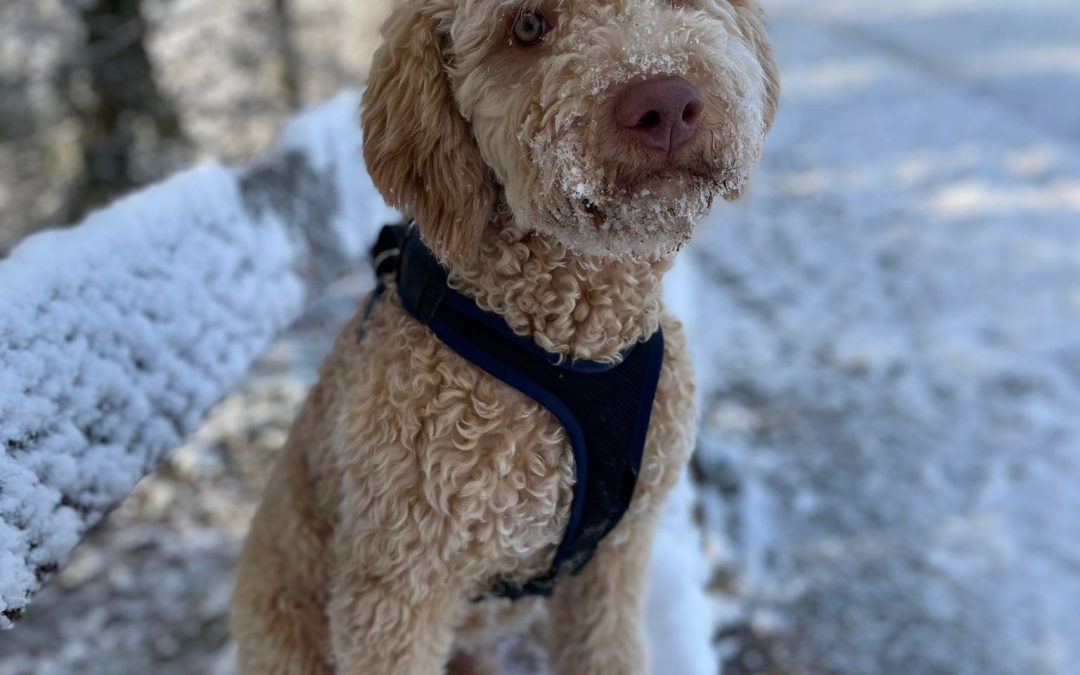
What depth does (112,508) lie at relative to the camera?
185 centimetres

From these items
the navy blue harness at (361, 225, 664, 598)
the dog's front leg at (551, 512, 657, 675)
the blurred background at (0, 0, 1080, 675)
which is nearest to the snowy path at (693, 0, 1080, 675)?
the blurred background at (0, 0, 1080, 675)

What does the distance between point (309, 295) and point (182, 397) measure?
875 mm

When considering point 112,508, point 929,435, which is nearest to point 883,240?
point 929,435

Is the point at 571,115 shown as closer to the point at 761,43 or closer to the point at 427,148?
the point at 427,148

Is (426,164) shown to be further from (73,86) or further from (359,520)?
(73,86)

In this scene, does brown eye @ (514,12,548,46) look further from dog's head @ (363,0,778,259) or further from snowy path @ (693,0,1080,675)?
snowy path @ (693,0,1080,675)

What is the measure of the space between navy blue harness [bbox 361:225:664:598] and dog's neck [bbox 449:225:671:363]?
0.03 metres

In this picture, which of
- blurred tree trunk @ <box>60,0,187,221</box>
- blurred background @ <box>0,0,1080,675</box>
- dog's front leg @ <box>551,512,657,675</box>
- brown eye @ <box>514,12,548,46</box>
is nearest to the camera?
brown eye @ <box>514,12,548,46</box>

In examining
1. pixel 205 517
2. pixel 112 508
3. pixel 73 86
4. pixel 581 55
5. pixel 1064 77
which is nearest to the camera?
pixel 581 55

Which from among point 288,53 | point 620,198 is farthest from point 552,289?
point 288,53

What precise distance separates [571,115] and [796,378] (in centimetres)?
371

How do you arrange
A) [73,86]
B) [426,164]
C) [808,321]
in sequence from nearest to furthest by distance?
[426,164] < [73,86] < [808,321]

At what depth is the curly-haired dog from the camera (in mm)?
1488

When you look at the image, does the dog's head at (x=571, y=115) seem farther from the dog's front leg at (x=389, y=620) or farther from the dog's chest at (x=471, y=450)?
the dog's front leg at (x=389, y=620)
